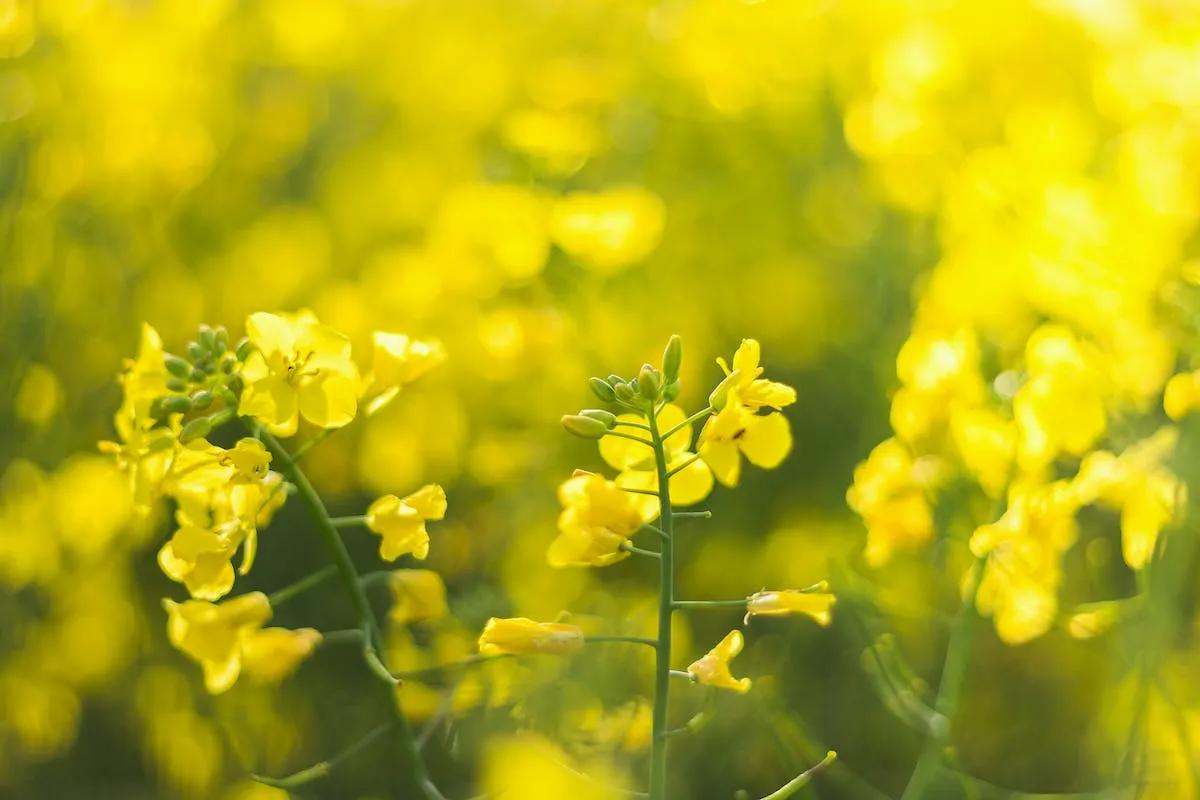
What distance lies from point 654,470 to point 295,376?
0.86 ft

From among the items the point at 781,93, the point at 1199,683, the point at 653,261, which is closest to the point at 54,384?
the point at 653,261

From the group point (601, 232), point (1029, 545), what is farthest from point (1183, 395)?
point (601, 232)

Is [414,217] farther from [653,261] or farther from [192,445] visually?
[192,445]

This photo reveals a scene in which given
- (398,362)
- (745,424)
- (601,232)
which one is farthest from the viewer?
(601,232)

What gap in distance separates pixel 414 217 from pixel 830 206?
2.93 ft

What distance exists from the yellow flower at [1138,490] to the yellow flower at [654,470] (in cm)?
37

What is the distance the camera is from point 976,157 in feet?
6.93

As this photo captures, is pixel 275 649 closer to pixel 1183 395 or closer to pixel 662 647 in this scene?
pixel 662 647

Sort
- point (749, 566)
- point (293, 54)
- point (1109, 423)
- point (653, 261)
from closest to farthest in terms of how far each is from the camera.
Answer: point (1109, 423) < point (749, 566) < point (653, 261) < point (293, 54)

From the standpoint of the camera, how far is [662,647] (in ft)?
2.53

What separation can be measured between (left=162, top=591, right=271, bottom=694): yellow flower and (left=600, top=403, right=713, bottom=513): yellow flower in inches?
11.3

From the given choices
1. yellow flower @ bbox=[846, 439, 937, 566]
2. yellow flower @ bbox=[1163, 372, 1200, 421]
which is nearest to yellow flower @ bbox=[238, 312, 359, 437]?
yellow flower @ bbox=[846, 439, 937, 566]

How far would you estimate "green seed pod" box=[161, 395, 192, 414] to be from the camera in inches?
33.5

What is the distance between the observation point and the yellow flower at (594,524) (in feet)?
2.73
